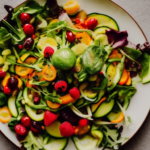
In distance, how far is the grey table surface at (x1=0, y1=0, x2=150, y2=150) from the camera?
72.4 inches

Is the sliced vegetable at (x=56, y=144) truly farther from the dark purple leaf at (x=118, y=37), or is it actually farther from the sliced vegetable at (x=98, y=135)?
the dark purple leaf at (x=118, y=37)

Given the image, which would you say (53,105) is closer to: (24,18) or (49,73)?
(49,73)

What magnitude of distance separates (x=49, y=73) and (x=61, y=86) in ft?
0.50

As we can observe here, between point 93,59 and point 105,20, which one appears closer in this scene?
point 93,59

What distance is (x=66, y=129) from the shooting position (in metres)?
1.59

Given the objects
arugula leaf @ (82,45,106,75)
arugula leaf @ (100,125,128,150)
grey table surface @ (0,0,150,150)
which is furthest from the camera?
grey table surface @ (0,0,150,150)

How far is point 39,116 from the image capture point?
1.69 meters

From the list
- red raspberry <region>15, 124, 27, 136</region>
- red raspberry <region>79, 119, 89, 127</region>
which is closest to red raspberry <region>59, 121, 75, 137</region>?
red raspberry <region>79, 119, 89, 127</region>

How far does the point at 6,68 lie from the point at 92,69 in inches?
27.7

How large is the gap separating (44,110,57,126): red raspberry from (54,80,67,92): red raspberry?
0.20 metres

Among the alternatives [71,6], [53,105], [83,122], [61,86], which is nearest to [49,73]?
[61,86]

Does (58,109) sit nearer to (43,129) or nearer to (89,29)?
(43,129)

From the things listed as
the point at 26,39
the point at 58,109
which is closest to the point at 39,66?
the point at 26,39

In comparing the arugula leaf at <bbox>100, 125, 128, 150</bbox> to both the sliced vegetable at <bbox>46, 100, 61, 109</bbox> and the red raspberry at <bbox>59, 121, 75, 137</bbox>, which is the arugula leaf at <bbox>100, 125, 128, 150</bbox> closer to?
the red raspberry at <bbox>59, 121, 75, 137</bbox>
